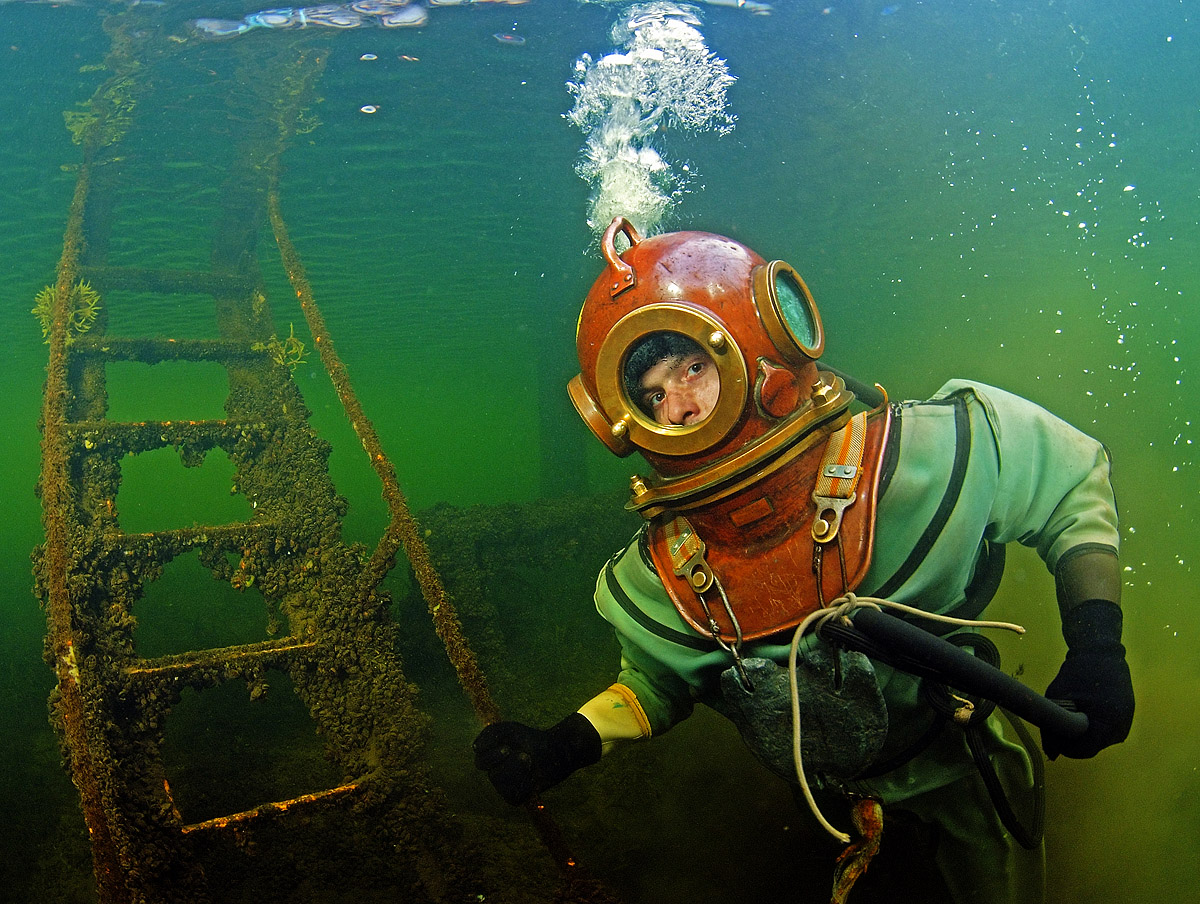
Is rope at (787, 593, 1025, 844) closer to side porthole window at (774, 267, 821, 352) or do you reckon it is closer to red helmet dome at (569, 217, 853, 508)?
red helmet dome at (569, 217, 853, 508)

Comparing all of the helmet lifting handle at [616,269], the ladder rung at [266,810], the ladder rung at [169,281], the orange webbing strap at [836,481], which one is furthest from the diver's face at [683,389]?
the ladder rung at [169,281]

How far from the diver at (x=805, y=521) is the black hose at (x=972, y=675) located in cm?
15

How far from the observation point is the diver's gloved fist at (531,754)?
2.36 metres

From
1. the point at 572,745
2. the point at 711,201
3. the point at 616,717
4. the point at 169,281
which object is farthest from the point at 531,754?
the point at 711,201

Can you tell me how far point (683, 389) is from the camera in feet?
7.54

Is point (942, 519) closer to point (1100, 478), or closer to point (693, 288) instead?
point (1100, 478)

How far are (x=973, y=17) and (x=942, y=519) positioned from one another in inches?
412

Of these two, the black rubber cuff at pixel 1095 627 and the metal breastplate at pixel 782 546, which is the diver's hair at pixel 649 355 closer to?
the metal breastplate at pixel 782 546

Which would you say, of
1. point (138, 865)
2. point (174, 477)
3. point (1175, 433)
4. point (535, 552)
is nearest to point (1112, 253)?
point (1175, 433)

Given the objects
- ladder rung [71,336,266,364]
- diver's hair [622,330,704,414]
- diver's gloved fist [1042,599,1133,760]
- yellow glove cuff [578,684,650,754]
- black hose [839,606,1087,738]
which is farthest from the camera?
ladder rung [71,336,266,364]

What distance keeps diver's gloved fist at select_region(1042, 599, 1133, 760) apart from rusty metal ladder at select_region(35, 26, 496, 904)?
6.44 feet

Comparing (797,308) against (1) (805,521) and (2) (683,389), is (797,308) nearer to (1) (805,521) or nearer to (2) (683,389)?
(2) (683,389)

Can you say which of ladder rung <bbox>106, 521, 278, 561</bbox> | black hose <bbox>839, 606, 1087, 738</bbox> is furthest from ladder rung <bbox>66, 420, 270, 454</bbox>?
black hose <bbox>839, 606, 1087, 738</bbox>

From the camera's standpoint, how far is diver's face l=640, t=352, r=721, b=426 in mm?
2273
